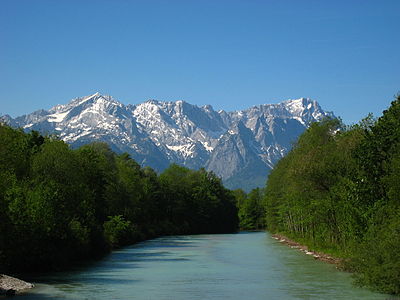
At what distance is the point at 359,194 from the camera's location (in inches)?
2174

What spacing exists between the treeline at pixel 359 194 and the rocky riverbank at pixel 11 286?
2325 cm

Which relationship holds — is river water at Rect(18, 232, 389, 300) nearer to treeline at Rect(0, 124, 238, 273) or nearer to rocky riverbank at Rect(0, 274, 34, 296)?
rocky riverbank at Rect(0, 274, 34, 296)

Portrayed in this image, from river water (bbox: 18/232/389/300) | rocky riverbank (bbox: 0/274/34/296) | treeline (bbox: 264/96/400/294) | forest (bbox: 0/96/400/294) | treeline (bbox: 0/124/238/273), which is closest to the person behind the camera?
rocky riverbank (bbox: 0/274/34/296)

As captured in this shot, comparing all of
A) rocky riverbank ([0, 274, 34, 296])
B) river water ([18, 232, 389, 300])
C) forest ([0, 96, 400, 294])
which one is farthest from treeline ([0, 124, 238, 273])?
river water ([18, 232, 389, 300])

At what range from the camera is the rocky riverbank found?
129 feet

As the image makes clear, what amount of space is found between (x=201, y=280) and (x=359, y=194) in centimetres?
1670

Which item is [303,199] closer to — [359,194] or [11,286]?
[359,194]

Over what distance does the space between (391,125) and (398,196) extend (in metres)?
7.13

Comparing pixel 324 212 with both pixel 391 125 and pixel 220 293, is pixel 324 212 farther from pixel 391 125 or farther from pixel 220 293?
pixel 220 293

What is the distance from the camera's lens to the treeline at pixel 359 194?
4056 cm

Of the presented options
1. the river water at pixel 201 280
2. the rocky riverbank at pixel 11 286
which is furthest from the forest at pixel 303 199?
the river water at pixel 201 280

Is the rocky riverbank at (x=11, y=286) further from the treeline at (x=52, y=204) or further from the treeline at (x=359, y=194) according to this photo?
the treeline at (x=359, y=194)

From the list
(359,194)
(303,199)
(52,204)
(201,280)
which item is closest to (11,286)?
(201,280)

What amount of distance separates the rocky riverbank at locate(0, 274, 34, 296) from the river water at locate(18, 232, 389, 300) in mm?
845
